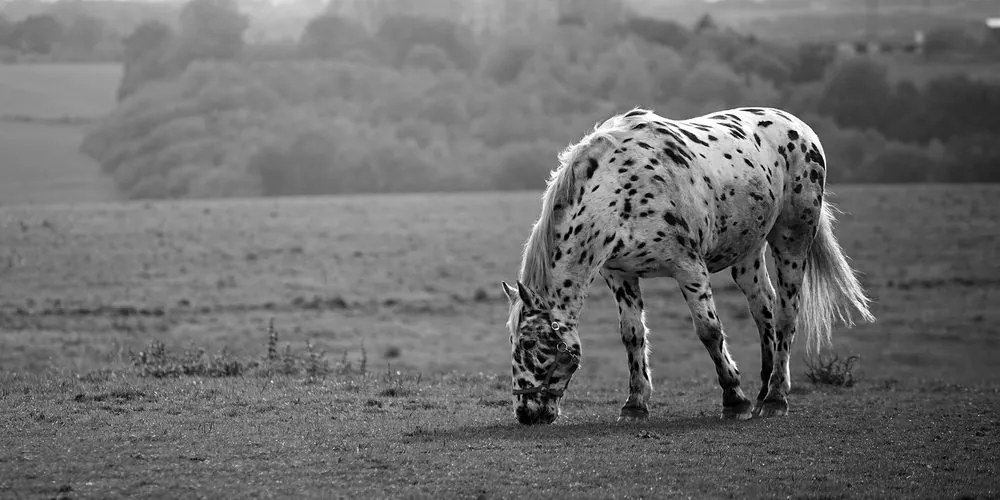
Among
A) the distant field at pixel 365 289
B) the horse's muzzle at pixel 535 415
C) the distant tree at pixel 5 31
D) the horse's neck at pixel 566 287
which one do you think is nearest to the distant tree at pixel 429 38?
the distant tree at pixel 5 31

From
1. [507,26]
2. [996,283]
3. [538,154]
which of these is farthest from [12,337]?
[507,26]

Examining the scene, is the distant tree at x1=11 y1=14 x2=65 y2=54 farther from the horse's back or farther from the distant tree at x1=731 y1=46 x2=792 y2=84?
the horse's back

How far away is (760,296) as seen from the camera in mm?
12320

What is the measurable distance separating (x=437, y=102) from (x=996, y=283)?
53.3 m

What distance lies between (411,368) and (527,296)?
19.1 metres

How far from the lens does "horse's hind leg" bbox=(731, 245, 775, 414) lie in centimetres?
1216

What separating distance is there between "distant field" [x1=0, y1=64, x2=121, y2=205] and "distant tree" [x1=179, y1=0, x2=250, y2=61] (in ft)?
34.6

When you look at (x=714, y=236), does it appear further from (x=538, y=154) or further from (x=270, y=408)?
(x=538, y=154)

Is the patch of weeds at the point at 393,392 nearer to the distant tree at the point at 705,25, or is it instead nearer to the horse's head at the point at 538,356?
the horse's head at the point at 538,356

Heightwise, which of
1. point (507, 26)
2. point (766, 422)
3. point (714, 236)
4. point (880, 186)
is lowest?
point (766, 422)

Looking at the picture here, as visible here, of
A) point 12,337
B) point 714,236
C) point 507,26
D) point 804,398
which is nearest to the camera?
point 714,236

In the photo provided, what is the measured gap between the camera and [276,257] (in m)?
48.3

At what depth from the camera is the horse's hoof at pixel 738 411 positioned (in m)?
11.3

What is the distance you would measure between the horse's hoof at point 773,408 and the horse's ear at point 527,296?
9.85 feet
